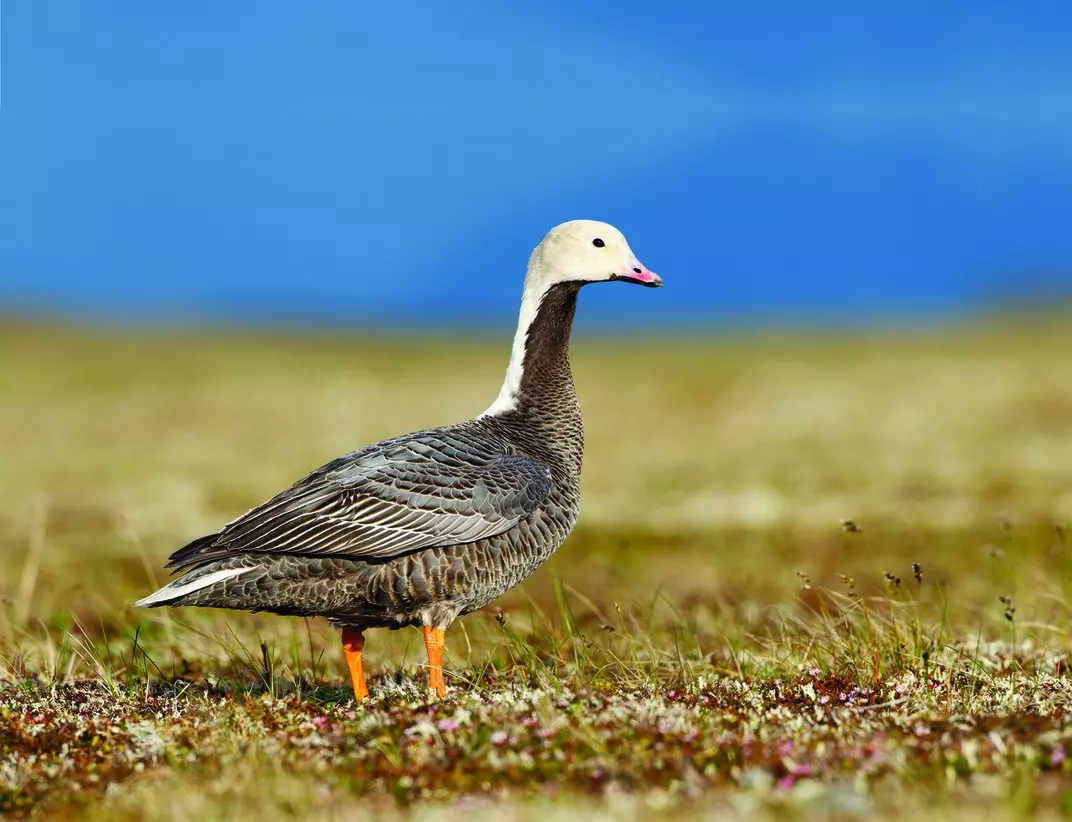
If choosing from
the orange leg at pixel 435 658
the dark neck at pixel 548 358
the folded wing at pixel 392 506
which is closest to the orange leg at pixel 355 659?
the orange leg at pixel 435 658

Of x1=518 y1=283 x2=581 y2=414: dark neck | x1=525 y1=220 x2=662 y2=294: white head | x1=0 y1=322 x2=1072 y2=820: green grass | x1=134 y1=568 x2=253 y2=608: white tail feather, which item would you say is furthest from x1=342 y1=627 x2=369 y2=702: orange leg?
x1=525 y1=220 x2=662 y2=294: white head

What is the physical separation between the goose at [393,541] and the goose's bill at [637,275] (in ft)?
5.70

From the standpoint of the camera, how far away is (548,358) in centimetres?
1117

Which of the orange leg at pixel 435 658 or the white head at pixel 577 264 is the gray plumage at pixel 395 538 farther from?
the white head at pixel 577 264

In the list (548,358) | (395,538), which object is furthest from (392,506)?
(548,358)

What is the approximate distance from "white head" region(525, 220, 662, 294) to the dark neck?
22cm

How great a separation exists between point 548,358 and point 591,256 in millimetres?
978

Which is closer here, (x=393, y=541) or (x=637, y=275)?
(x=393, y=541)

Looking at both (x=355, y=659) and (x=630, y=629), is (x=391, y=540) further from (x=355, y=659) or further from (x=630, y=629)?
(x=630, y=629)

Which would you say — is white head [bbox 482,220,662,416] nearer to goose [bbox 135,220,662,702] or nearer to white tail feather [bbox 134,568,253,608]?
goose [bbox 135,220,662,702]

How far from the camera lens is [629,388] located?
1745 inches

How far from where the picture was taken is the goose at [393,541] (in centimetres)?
939

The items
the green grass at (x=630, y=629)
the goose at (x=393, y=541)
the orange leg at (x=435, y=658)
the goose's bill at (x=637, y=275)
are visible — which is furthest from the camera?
the goose's bill at (x=637, y=275)

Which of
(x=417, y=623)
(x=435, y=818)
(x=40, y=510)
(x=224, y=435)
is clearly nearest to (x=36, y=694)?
(x=417, y=623)
